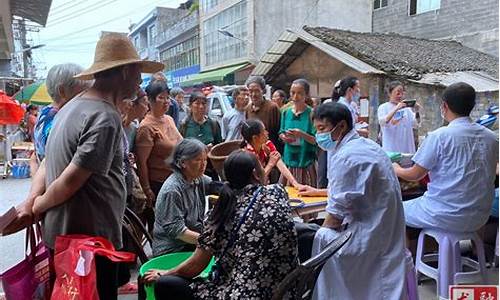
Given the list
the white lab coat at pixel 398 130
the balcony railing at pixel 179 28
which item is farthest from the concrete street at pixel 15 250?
the balcony railing at pixel 179 28

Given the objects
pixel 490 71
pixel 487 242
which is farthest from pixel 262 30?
pixel 487 242

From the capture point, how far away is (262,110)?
4543 millimetres

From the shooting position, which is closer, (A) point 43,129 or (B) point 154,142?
(A) point 43,129

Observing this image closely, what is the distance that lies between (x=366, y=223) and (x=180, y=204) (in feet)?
3.32

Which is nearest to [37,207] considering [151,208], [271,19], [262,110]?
[151,208]

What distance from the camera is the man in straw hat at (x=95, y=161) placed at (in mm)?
1713

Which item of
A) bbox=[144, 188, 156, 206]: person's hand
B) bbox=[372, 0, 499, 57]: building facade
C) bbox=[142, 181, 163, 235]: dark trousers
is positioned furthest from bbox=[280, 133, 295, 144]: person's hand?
bbox=[372, 0, 499, 57]: building facade

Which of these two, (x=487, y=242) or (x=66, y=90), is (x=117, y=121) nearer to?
(x=66, y=90)

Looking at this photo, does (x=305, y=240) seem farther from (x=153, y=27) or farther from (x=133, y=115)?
(x=153, y=27)

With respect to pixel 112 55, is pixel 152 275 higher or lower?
lower

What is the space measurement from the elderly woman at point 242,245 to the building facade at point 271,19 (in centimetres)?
1769

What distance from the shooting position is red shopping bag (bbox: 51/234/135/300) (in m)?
1.68

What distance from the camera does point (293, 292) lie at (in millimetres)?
1891

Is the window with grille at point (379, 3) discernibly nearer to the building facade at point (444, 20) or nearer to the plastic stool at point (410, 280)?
the building facade at point (444, 20)
